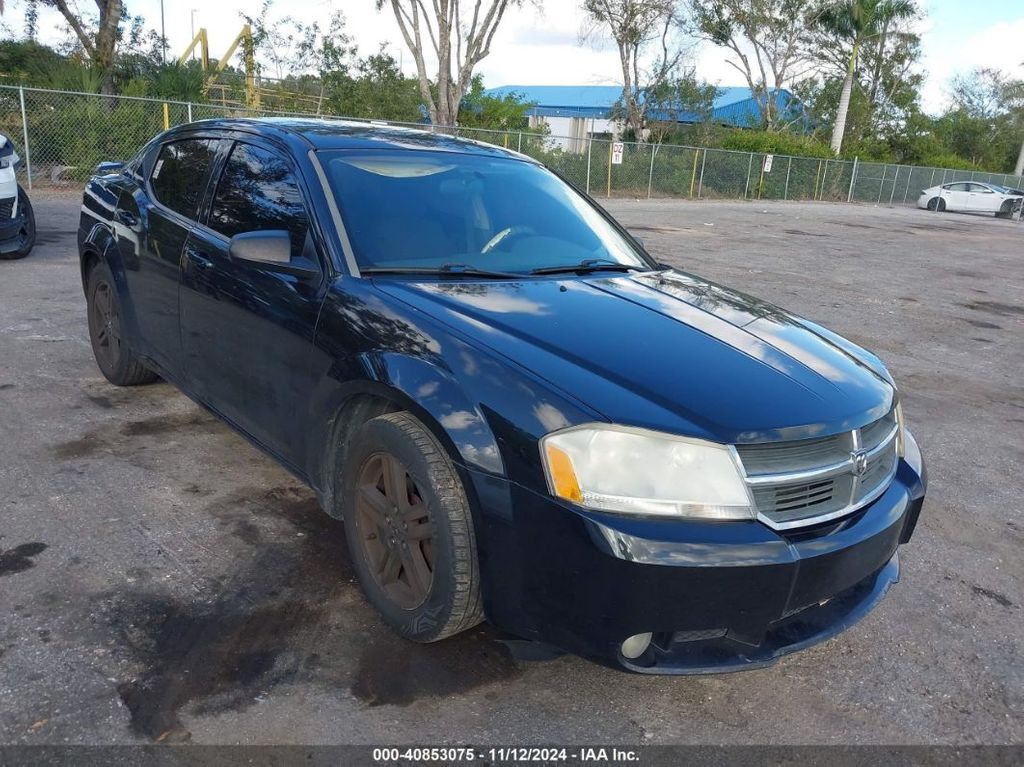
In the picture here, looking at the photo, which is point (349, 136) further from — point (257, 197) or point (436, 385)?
point (436, 385)

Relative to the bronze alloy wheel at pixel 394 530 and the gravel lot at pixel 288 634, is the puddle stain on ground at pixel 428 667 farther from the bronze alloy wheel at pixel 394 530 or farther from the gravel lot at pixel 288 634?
the bronze alloy wheel at pixel 394 530

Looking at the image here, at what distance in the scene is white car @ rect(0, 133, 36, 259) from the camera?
28.3 feet

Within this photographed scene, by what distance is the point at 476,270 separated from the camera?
327cm

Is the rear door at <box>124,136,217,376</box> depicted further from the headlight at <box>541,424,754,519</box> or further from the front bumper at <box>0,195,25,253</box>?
the front bumper at <box>0,195,25,253</box>

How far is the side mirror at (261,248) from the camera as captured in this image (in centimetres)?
308

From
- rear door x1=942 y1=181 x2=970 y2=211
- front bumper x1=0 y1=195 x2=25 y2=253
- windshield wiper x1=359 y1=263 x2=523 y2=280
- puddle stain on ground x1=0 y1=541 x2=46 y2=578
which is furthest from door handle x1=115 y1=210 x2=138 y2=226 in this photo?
rear door x1=942 y1=181 x2=970 y2=211

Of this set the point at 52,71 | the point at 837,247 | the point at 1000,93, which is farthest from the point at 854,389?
the point at 1000,93

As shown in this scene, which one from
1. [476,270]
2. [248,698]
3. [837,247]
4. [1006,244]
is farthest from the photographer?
[1006,244]

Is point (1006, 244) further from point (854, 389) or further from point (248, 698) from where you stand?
point (248, 698)

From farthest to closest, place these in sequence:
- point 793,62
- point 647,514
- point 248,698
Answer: point 793,62, point 248,698, point 647,514

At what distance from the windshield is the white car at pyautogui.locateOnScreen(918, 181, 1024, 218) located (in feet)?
128

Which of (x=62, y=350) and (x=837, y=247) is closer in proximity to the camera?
(x=62, y=350)

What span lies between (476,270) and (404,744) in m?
1.73

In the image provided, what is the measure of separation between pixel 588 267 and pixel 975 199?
3995 centimetres
